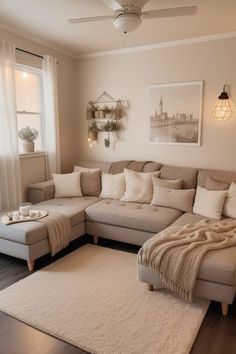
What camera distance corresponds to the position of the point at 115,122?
436 centimetres

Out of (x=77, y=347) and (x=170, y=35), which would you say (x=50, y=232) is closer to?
(x=77, y=347)

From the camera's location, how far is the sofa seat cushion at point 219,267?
204cm

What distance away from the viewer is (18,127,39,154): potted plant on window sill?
151 inches

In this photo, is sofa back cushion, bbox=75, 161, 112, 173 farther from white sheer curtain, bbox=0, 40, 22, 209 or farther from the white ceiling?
the white ceiling

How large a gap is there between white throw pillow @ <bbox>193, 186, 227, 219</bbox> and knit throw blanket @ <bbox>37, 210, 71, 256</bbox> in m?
1.51

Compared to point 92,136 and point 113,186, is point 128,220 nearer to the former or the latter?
point 113,186

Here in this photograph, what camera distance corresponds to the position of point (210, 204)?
10.1 feet

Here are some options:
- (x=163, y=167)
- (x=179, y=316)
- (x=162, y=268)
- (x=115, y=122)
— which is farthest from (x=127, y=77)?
(x=179, y=316)

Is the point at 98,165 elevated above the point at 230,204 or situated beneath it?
elevated above

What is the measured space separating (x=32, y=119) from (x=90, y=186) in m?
1.33

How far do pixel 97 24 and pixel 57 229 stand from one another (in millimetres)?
2380

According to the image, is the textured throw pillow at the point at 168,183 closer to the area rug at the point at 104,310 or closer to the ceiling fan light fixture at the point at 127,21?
the area rug at the point at 104,310

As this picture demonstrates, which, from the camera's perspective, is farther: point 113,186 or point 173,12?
point 113,186

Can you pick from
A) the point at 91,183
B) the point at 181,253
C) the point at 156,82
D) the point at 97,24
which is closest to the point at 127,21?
the point at 97,24
